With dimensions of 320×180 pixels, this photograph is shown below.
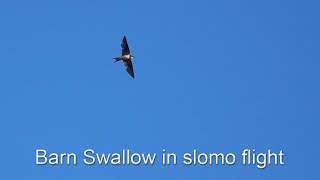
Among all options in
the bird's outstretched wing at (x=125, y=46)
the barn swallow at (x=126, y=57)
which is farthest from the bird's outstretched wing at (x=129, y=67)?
the bird's outstretched wing at (x=125, y=46)

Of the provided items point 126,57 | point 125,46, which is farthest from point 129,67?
point 125,46

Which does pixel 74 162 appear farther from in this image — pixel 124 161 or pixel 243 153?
pixel 243 153

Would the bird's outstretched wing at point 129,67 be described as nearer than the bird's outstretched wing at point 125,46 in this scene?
No

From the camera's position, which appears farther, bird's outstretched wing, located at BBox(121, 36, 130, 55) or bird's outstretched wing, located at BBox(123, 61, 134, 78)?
bird's outstretched wing, located at BBox(123, 61, 134, 78)

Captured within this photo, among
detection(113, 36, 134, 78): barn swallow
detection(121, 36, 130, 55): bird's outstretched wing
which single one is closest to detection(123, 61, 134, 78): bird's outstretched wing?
detection(113, 36, 134, 78): barn swallow

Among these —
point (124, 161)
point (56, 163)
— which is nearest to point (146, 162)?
point (124, 161)

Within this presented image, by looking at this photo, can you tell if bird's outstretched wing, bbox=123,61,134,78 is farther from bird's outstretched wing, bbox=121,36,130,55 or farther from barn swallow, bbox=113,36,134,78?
bird's outstretched wing, bbox=121,36,130,55

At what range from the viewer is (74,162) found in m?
62.5

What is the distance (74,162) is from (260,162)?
12262mm

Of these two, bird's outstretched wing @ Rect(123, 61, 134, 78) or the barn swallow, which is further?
bird's outstretched wing @ Rect(123, 61, 134, 78)

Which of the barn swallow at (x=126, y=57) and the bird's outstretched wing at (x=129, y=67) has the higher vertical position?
the barn swallow at (x=126, y=57)

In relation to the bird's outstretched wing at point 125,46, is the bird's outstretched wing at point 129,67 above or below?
below

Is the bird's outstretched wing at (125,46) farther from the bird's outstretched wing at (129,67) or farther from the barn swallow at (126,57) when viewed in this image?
the bird's outstretched wing at (129,67)

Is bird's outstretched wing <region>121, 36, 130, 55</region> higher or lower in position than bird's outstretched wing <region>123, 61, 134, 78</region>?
higher
